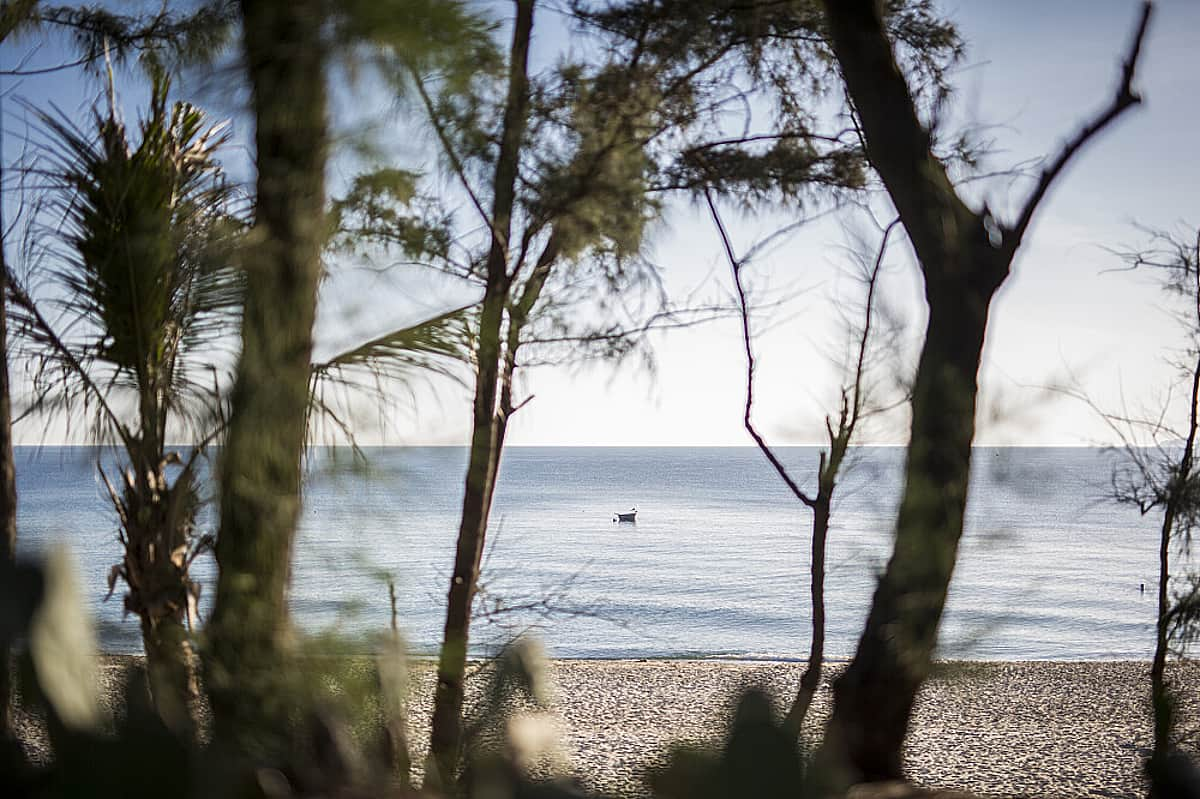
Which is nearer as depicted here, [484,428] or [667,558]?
[484,428]

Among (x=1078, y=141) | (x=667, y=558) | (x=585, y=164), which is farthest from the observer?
(x=667, y=558)

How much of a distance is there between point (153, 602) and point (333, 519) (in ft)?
2.60

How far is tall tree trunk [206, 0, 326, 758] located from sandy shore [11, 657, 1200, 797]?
3.45 meters

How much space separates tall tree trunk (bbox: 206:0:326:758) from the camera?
1.16 metres

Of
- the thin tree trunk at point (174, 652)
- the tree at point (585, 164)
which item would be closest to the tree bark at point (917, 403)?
the tree at point (585, 164)

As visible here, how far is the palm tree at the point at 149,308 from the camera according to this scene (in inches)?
55.5

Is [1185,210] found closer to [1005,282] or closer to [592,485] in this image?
[1005,282]

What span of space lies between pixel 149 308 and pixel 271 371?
550 mm

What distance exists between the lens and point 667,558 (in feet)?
64.2

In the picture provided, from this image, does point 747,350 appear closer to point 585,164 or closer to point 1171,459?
point 585,164

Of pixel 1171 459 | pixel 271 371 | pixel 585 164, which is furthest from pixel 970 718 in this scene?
pixel 271 371

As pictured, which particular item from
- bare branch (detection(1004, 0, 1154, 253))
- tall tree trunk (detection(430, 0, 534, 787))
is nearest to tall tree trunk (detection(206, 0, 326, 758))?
tall tree trunk (detection(430, 0, 534, 787))

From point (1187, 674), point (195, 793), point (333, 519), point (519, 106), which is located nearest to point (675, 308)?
point (519, 106)

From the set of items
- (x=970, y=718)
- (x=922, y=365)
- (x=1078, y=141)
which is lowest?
(x=970, y=718)
